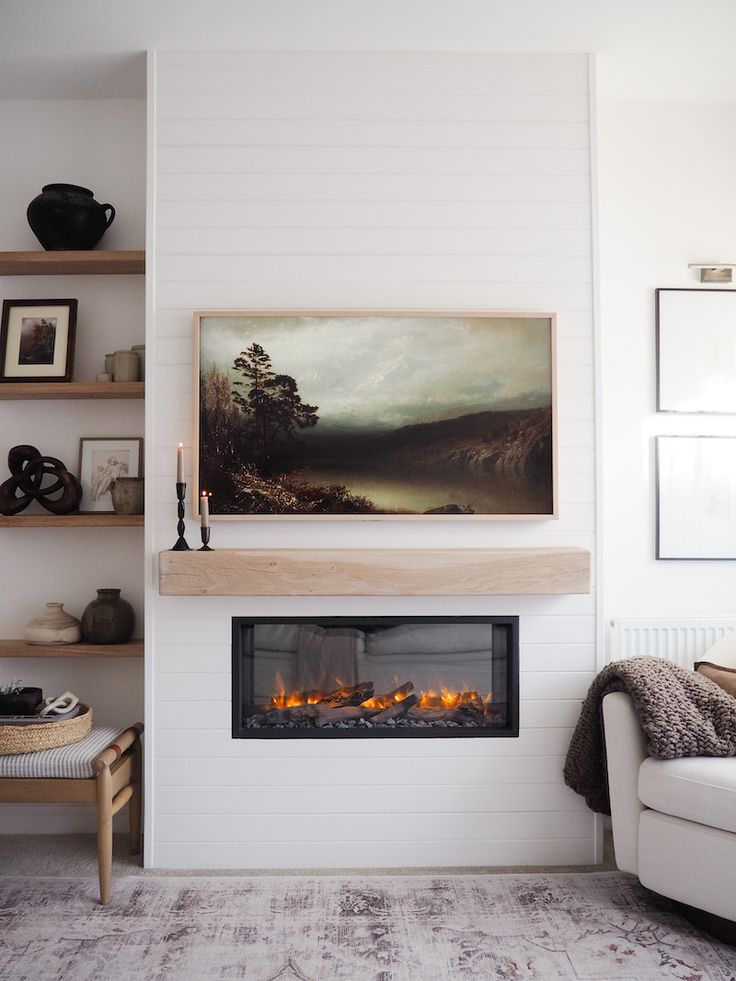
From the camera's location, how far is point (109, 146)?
313 centimetres

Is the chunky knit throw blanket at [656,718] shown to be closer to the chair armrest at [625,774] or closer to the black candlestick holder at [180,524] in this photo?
the chair armrest at [625,774]

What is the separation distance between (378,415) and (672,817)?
157 cm

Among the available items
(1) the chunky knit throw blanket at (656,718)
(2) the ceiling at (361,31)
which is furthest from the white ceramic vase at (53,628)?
(2) the ceiling at (361,31)

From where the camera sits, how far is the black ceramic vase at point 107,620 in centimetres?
291

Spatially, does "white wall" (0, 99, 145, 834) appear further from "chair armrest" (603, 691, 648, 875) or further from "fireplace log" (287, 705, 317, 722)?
"chair armrest" (603, 691, 648, 875)

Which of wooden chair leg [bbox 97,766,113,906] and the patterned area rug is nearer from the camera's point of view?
the patterned area rug

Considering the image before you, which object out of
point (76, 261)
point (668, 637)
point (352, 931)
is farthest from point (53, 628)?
point (668, 637)

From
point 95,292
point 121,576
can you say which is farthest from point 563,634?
point 95,292

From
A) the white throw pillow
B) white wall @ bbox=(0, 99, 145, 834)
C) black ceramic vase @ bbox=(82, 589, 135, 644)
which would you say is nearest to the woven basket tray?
black ceramic vase @ bbox=(82, 589, 135, 644)

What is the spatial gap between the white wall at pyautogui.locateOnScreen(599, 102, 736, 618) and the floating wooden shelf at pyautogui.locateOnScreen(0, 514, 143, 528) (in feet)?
6.09

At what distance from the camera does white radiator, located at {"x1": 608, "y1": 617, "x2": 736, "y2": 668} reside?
3.14 metres

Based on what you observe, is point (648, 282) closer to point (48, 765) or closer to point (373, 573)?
point (373, 573)

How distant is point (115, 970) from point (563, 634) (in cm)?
171

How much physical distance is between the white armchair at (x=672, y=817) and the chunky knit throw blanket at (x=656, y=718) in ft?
0.17
